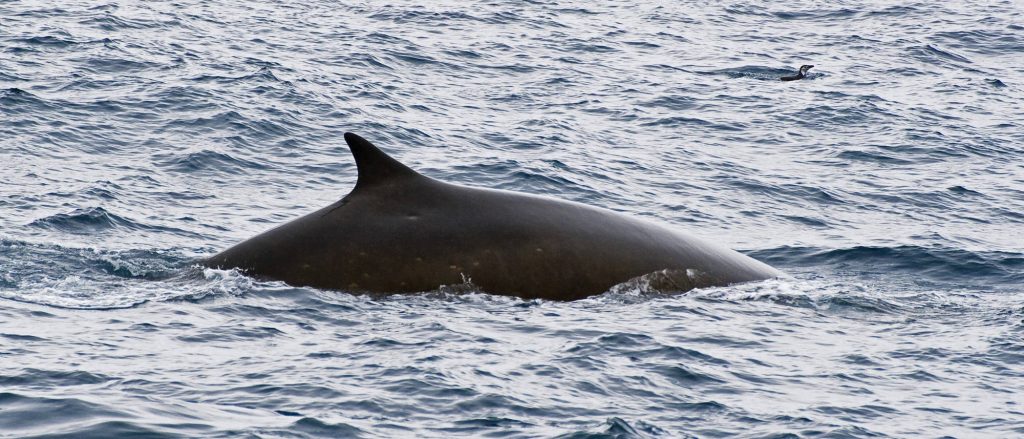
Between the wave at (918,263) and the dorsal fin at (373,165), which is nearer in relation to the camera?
the dorsal fin at (373,165)

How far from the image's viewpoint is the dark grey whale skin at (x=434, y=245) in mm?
13203

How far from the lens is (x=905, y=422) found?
37.0 ft

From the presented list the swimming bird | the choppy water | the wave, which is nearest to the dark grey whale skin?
the choppy water

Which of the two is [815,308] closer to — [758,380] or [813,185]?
[758,380]

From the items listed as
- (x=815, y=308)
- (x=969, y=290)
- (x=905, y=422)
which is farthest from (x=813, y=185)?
(x=905, y=422)

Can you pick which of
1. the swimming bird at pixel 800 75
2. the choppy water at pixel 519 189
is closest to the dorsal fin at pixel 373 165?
the choppy water at pixel 519 189

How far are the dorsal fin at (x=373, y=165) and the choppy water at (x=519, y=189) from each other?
1.08m

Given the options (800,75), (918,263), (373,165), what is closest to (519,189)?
(918,263)

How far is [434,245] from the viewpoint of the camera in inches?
520

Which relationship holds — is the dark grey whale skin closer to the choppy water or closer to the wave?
the choppy water

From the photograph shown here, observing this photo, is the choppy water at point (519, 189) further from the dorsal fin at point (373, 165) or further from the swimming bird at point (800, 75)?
the dorsal fin at point (373, 165)

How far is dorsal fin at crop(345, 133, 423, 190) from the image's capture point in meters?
13.3

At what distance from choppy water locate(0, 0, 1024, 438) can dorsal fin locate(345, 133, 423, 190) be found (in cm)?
108

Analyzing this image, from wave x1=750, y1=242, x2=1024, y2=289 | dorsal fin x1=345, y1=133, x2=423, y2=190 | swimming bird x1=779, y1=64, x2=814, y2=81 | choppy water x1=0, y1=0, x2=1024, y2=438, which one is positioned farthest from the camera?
swimming bird x1=779, y1=64, x2=814, y2=81
